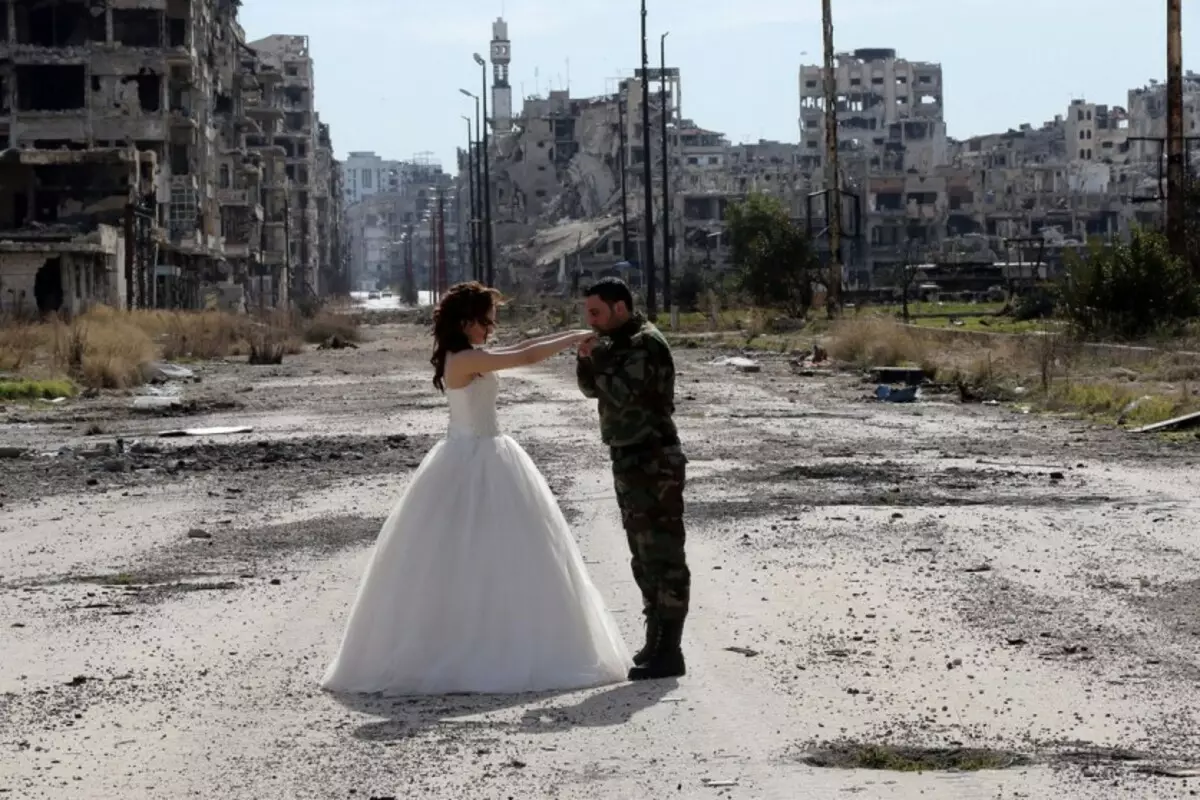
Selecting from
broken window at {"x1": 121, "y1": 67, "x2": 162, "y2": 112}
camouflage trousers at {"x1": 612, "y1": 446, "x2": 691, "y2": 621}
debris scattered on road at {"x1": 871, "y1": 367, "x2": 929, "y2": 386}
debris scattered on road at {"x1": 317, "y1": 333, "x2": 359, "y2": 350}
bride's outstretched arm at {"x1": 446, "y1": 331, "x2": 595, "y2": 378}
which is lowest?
debris scattered on road at {"x1": 317, "y1": 333, "x2": 359, "y2": 350}

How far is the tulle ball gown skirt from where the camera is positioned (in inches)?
323

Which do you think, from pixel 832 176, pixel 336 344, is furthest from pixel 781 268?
pixel 336 344

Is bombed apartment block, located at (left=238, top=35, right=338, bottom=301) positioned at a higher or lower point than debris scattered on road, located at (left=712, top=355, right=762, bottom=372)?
higher

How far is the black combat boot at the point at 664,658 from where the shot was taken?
835 cm

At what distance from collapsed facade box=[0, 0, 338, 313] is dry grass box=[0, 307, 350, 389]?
7418 mm

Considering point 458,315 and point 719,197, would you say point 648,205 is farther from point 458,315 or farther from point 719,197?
point 719,197

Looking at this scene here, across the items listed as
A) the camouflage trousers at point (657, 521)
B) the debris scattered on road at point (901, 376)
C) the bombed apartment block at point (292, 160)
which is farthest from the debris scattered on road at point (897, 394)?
the bombed apartment block at point (292, 160)

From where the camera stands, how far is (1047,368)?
2809 centimetres

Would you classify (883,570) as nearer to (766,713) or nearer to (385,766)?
(766,713)

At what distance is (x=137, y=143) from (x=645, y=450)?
88464 millimetres

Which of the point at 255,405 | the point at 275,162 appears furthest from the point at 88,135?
the point at 255,405

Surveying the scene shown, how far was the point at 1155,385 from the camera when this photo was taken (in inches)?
1017

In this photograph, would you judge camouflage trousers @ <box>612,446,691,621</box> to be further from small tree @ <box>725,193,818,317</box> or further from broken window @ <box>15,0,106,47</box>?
broken window @ <box>15,0,106,47</box>

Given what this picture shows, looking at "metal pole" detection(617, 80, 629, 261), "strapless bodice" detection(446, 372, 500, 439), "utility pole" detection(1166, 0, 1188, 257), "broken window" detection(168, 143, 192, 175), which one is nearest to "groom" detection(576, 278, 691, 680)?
"strapless bodice" detection(446, 372, 500, 439)
